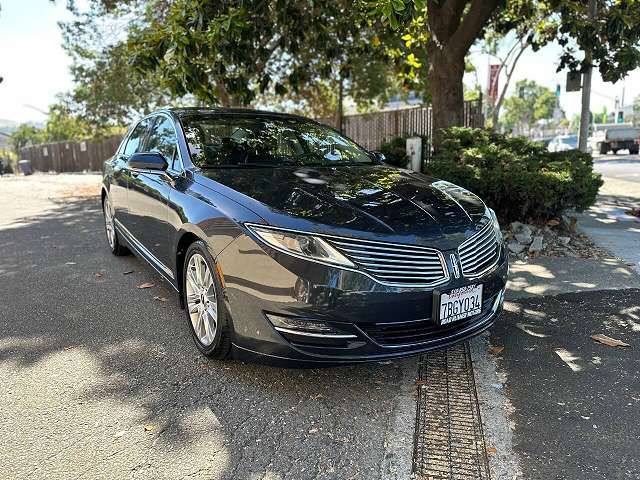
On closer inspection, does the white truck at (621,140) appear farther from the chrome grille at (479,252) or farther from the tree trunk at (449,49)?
the chrome grille at (479,252)

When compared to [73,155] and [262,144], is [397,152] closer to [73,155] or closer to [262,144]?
[262,144]

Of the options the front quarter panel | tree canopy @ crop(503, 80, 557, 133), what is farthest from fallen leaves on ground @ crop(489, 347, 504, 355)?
tree canopy @ crop(503, 80, 557, 133)

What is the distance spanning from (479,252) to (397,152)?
18.7 ft

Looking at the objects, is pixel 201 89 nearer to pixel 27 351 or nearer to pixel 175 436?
pixel 27 351

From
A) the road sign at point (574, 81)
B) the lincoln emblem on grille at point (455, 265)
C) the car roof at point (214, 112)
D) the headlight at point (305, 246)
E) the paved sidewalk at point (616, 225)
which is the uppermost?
the road sign at point (574, 81)

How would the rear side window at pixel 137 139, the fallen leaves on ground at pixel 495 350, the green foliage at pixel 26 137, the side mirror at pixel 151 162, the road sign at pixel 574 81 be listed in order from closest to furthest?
the fallen leaves on ground at pixel 495 350
the side mirror at pixel 151 162
the rear side window at pixel 137 139
the road sign at pixel 574 81
the green foliage at pixel 26 137

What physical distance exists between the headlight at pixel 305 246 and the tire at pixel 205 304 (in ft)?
1.65

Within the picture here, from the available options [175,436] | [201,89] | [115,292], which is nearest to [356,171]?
[175,436]

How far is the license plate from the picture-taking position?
2.71m

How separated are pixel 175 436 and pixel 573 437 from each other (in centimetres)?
197

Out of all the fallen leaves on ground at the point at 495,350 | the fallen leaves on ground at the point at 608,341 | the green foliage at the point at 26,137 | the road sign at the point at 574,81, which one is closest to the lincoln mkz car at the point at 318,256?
the fallen leaves on ground at the point at 495,350

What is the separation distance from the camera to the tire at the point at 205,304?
9.72ft

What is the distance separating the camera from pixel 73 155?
101 feet

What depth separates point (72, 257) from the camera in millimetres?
6250
